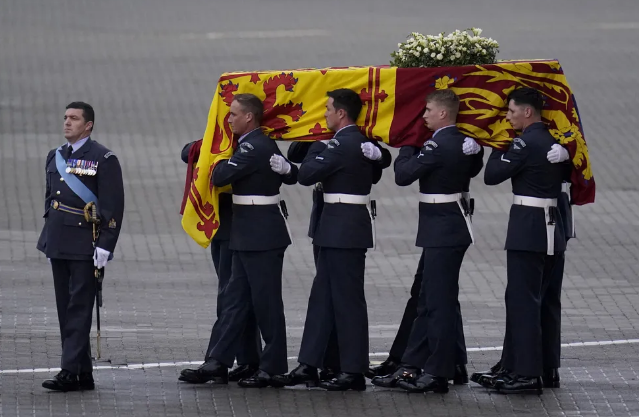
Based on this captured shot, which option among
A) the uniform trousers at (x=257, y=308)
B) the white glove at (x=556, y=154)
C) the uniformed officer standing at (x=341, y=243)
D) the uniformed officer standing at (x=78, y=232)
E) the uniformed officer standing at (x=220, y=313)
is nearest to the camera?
the white glove at (x=556, y=154)

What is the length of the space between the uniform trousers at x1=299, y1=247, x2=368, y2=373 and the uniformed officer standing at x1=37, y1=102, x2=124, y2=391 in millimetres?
1338

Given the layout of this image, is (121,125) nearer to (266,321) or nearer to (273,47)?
(273,47)

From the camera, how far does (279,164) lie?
877 cm

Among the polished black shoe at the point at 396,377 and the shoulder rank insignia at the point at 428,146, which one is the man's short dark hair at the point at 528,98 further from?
the polished black shoe at the point at 396,377

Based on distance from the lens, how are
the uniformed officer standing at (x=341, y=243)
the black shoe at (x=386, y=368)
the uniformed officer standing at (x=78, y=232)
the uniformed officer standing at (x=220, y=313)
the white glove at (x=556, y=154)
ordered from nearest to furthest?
the white glove at (x=556, y=154) < the uniformed officer standing at (x=78, y=232) < the uniformed officer standing at (x=341, y=243) < the uniformed officer standing at (x=220, y=313) < the black shoe at (x=386, y=368)

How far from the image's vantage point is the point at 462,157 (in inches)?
341

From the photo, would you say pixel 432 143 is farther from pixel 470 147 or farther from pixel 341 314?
pixel 341 314

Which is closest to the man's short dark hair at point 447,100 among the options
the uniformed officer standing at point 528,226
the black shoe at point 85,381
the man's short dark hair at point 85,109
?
the uniformed officer standing at point 528,226

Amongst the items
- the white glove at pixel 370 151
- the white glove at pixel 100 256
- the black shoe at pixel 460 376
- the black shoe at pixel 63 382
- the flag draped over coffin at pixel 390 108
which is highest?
the flag draped over coffin at pixel 390 108

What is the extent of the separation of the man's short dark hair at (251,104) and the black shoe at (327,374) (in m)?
1.66

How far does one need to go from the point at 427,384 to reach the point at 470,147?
1.48m

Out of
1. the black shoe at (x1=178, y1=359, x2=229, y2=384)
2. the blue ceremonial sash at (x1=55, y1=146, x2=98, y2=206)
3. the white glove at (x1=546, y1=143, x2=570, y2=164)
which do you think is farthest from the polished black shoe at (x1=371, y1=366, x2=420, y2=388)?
the blue ceremonial sash at (x1=55, y1=146, x2=98, y2=206)

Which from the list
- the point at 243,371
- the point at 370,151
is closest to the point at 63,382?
the point at 243,371

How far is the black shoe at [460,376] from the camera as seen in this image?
8977mm
